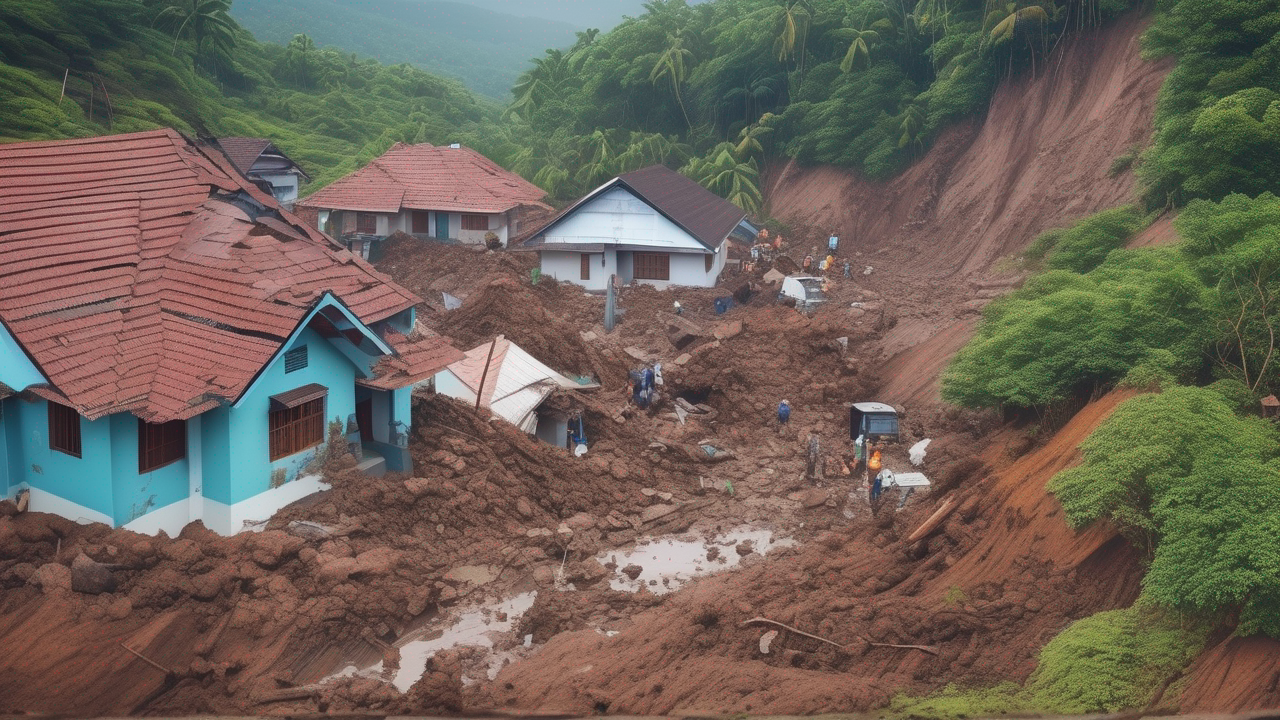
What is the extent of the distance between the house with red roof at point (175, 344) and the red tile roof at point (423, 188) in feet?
71.9

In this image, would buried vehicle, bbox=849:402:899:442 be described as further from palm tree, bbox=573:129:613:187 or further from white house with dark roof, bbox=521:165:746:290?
palm tree, bbox=573:129:613:187

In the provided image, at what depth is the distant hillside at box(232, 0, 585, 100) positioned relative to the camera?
14012 centimetres

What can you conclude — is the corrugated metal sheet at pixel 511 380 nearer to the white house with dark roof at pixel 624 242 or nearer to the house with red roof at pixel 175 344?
the house with red roof at pixel 175 344

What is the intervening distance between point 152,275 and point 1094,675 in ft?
54.5

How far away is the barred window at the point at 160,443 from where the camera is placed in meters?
17.9

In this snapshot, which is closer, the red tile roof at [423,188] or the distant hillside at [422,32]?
the red tile roof at [423,188]

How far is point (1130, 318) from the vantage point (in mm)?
19688

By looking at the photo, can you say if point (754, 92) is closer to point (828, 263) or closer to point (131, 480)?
point (828, 263)

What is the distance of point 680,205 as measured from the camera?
4209 cm

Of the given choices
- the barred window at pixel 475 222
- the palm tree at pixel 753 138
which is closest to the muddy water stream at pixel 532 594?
the barred window at pixel 475 222

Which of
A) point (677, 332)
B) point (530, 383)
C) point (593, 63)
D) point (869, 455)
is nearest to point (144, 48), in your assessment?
point (593, 63)

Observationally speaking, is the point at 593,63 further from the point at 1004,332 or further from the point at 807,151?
the point at 1004,332

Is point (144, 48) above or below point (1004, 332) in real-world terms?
above

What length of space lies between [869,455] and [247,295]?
13630 mm
